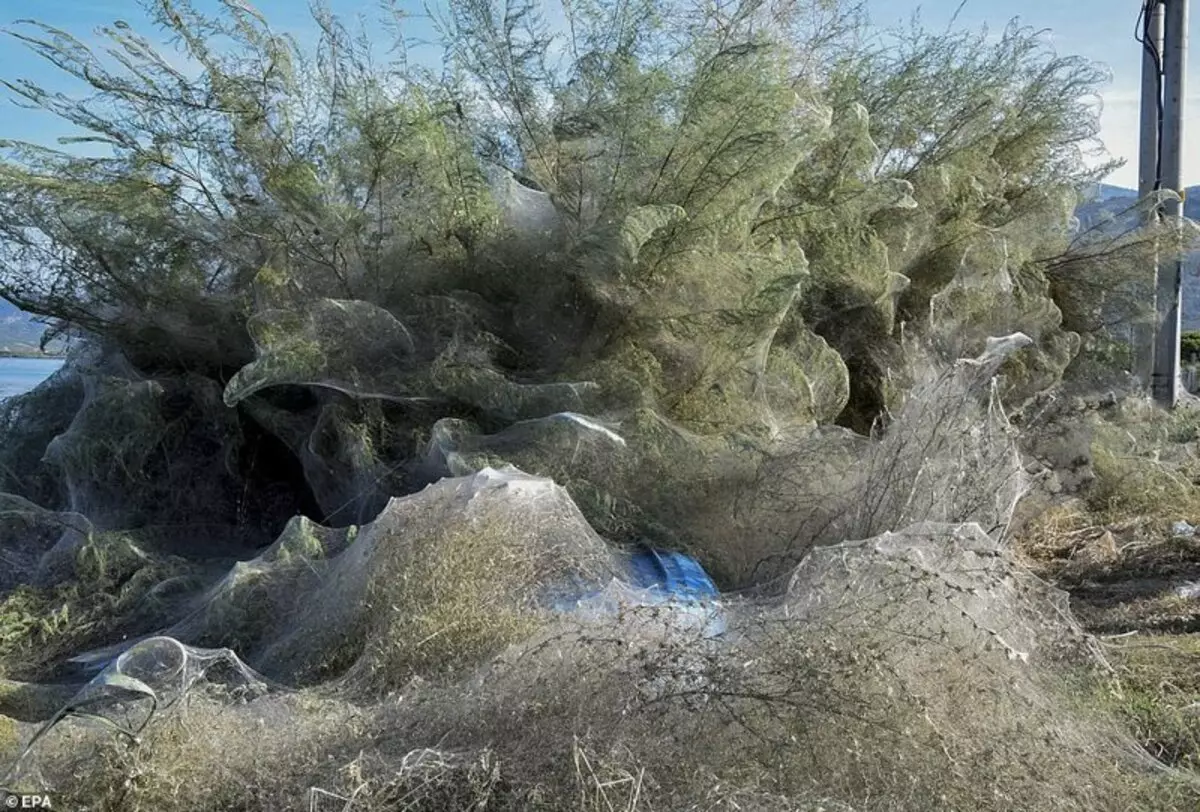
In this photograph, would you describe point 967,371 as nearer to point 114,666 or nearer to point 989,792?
point 989,792

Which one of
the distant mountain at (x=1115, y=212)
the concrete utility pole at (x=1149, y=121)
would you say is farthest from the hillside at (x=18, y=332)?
the concrete utility pole at (x=1149, y=121)

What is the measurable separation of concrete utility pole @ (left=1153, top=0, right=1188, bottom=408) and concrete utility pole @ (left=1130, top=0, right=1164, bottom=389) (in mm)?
55

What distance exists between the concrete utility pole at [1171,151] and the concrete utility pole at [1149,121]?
0.05 metres

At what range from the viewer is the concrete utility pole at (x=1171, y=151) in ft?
30.9

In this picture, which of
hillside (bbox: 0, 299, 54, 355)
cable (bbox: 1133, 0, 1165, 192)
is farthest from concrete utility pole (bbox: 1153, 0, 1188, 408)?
hillside (bbox: 0, 299, 54, 355)

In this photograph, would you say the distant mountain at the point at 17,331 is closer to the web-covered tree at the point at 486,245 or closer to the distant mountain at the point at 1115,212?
the web-covered tree at the point at 486,245

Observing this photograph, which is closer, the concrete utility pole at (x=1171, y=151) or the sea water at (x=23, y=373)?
the sea water at (x=23, y=373)

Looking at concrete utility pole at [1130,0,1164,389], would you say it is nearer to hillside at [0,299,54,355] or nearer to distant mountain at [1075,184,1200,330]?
distant mountain at [1075,184,1200,330]
